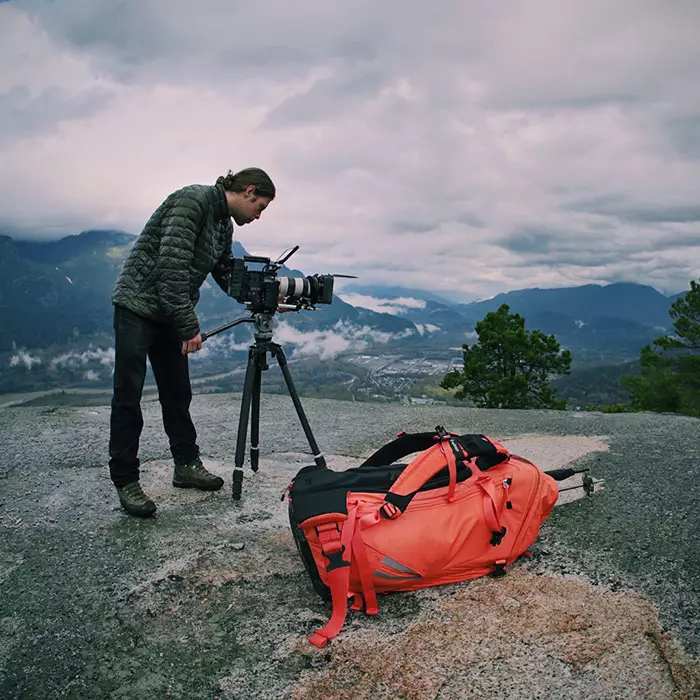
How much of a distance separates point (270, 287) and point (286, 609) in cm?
224

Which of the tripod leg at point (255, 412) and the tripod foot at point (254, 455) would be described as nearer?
the tripod leg at point (255, 412)

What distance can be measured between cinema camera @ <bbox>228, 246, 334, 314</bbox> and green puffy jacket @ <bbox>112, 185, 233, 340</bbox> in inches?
11.4

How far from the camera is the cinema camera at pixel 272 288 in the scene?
154 inches

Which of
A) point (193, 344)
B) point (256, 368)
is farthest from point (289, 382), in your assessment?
point (193, 344)

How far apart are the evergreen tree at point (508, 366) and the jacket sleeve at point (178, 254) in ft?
64.2

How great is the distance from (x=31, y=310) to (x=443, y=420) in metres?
198

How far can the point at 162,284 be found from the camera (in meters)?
3.63

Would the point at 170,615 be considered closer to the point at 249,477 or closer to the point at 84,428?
the point at 249,477

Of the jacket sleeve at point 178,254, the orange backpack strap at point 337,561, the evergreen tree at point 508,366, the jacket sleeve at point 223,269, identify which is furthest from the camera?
the evergreen tree at point 508,366

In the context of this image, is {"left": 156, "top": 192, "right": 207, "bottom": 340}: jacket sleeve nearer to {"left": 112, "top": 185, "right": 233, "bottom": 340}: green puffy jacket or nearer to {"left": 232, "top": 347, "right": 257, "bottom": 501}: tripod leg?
{"left": 112, "top": 185, "right": 233, "bottom": 340}: green puffy jacket

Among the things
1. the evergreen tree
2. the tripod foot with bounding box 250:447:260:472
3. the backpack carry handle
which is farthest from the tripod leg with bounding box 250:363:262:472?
the evergreen tree

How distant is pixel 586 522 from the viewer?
12.7 feet

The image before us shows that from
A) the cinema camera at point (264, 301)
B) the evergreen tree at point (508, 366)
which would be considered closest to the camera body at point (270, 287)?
the cinema camera at point (264, 301)

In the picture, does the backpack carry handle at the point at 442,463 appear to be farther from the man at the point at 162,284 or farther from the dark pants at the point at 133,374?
the dark pants at the point at 133,374
